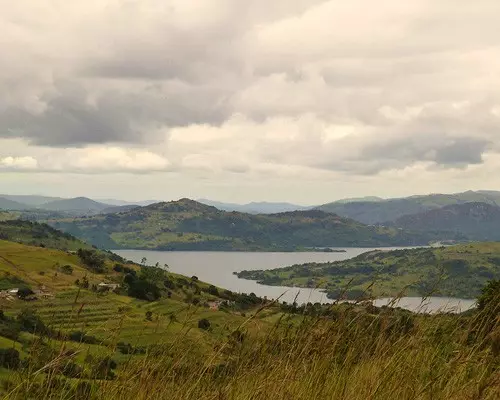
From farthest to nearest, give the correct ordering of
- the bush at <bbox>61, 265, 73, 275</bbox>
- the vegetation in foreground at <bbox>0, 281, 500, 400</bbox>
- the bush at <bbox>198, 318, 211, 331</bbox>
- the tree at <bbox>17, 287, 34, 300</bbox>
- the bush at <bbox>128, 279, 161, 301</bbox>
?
the bush at <bbox>61, 265, 73, 275</bbox>, the bush at <bbox>128, 279, 161, 301</bbox>, the tree at <bbox>17, 287, 34, 300</bbox>, the bush at <bbox>198, 318, 211, 331</bbox>, the vegetation in foreground at <bbox>0, 281, 500, 400</bbox>

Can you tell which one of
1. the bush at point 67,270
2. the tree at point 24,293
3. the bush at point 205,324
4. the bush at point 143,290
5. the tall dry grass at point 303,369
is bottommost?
the bush at point 143,290

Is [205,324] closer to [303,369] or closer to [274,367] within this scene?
[274,367]

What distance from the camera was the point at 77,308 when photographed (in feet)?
18.0

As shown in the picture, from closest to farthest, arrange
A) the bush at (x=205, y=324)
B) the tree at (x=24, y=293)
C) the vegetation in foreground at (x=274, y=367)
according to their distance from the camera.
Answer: the vegetation in foreground at (x=274, y=367), the bush at (x=205, y=324), the tree at (x=24, y=293)

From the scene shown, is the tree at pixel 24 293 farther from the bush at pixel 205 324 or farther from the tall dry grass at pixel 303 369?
the tall dry grass at pixel 303 369

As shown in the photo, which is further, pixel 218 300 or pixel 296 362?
pixel 218 300

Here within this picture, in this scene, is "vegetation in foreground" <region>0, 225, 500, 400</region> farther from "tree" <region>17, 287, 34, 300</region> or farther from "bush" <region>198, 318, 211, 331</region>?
"tree" <region>17, 287, 34, 300</region>

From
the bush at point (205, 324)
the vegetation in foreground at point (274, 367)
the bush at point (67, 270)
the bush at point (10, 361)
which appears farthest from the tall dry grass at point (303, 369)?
the bush at point (67, 270)

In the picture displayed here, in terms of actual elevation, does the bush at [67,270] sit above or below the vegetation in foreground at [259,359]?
below

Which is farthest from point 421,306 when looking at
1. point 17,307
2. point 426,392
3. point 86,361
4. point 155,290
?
point 155,290

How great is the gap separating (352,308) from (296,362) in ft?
4.12

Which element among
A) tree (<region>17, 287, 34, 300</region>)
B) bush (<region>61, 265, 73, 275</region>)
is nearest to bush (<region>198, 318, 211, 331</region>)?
tree (<region>17, 287, 34, 300</region>)

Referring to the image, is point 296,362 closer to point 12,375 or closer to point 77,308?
point 77,308

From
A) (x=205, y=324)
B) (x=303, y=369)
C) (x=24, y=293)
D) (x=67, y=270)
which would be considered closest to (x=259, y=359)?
(x=303, y=369)
